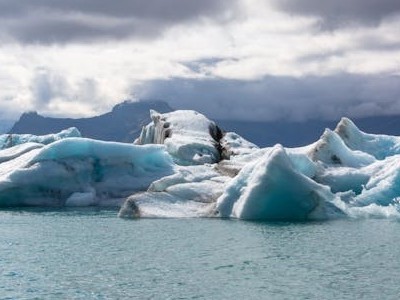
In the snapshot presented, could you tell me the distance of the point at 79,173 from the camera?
138ft

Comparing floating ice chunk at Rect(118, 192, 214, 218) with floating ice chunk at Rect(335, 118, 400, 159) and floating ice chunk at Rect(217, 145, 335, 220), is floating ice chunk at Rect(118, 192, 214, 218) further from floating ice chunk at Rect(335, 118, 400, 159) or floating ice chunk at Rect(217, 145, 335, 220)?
floating ice chunk at Rect(335, 118, 400, 159)

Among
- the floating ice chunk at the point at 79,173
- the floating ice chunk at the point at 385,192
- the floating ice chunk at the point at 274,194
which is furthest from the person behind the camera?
the floating ice chunk at the point at 79,173

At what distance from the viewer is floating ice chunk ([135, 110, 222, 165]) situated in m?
48.4

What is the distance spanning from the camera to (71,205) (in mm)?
41594

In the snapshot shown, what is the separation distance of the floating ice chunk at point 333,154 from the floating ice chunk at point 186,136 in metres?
10.7

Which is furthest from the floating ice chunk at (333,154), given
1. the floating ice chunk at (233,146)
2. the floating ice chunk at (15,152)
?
the floating ice chunk at (15,152)

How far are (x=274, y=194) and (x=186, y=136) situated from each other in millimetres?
20602

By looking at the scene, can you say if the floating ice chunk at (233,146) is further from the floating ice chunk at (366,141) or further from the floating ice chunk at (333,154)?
the floating ice chunk at (333,154)

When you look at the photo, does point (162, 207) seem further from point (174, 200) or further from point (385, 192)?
point (385, 192)

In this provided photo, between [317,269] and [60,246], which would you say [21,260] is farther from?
[317,269]

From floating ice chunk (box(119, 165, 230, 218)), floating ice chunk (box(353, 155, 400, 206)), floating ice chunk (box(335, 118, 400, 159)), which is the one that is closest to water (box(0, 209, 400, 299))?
floating ice chunk (box(119, 165, 230, 218))

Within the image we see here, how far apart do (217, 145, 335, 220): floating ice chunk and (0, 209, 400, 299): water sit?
1321 millimetres

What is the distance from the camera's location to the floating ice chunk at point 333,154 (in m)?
38.5

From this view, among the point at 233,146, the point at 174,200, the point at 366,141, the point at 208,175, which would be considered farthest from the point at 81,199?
the point at 366,141
